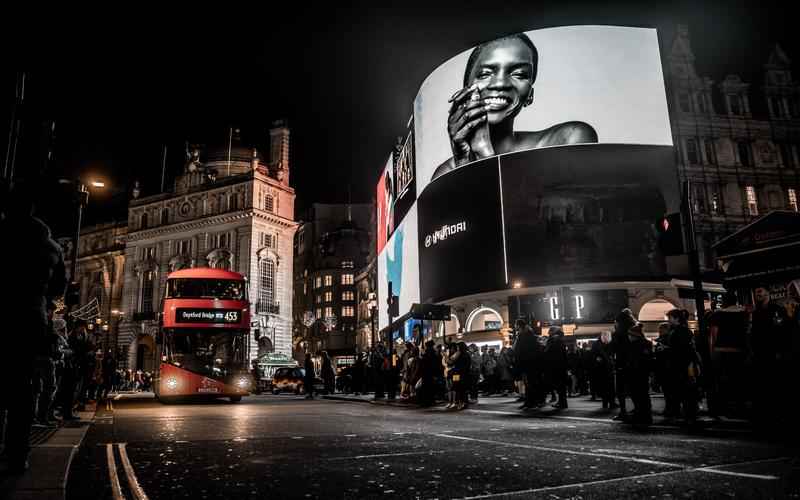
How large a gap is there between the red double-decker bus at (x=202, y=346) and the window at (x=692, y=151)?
105ft

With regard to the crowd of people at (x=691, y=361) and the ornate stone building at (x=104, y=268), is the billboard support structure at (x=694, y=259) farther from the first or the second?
the ornate stone building at (x=104, y=268)

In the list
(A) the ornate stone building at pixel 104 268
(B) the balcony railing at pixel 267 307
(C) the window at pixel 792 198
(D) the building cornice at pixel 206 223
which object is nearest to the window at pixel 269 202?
(D) the building cornice at pixel 206 223

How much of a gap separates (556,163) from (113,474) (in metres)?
29.8

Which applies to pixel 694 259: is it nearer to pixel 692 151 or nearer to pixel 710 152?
pixel 692 151

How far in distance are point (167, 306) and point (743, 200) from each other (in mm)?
36361

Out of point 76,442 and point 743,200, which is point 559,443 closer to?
point 76,442

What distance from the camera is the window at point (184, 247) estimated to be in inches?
2478

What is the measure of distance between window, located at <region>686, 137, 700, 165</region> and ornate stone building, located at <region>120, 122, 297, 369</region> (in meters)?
40.5

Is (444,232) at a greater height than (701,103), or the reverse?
(701,103)

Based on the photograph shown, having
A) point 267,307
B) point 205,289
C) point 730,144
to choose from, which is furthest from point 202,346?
point 267,307

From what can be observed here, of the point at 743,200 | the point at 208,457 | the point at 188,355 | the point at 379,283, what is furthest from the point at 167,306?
the point at 743,200

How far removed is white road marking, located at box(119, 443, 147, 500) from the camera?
3.36 meters

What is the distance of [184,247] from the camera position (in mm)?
63344

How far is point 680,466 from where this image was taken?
13.6 feet
